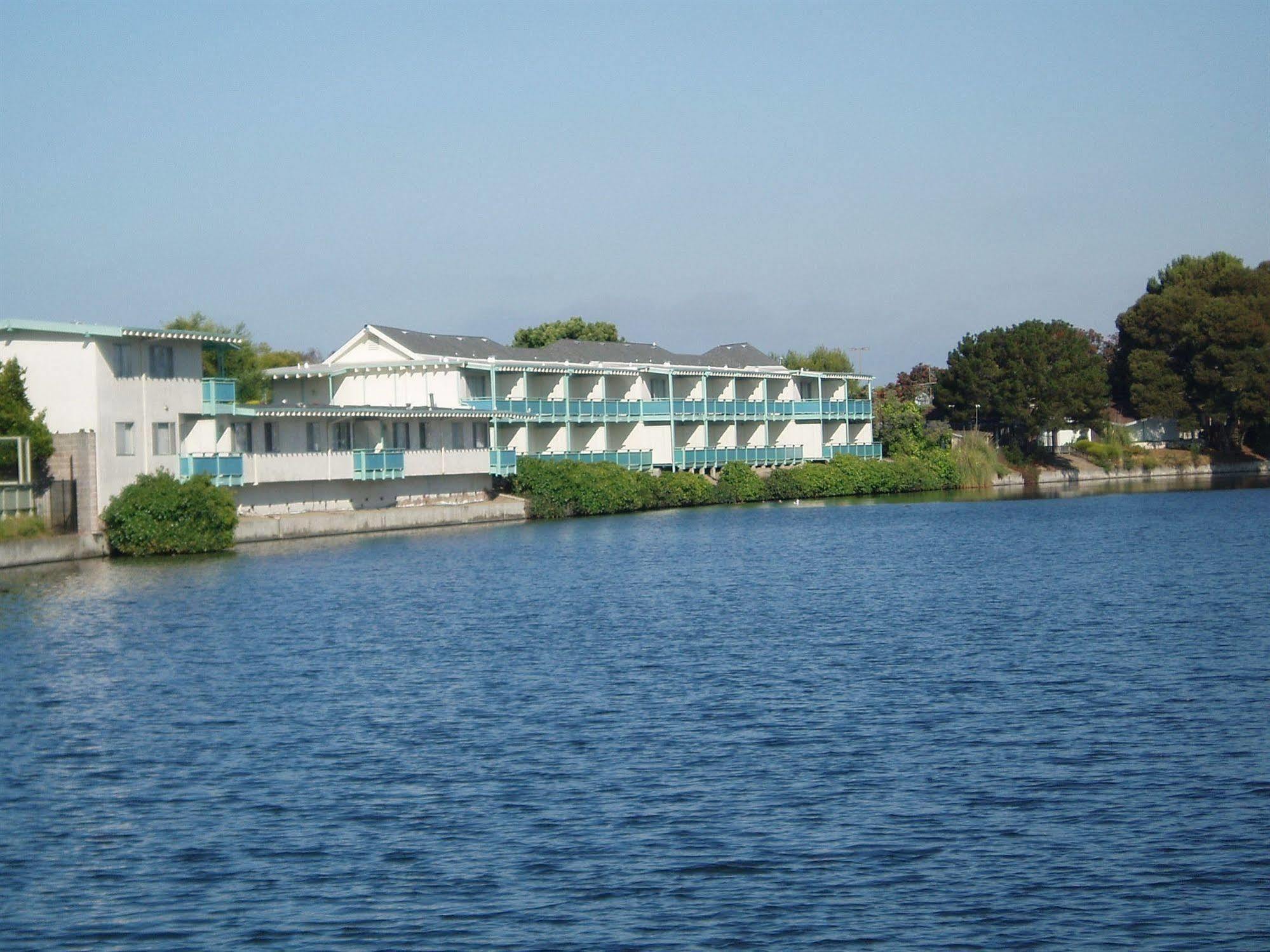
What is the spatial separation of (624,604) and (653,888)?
22.7 m

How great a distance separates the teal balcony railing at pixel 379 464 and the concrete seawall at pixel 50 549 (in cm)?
1613

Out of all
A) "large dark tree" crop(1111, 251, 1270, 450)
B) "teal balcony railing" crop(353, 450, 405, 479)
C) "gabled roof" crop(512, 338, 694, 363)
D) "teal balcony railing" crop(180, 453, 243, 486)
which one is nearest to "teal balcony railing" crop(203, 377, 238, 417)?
"teal balcony railing" crop(180, 453, 243, 486)

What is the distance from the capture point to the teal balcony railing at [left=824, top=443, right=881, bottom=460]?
4176 inches

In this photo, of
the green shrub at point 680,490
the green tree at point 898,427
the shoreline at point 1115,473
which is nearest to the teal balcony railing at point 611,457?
the green shrub at point 680,490

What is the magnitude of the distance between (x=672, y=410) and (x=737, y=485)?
6.05 metres

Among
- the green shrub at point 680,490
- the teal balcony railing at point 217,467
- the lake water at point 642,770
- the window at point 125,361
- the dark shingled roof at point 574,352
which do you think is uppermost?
the dark shingled roof at point 574,352

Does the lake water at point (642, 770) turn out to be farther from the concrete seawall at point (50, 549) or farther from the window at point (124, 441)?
the window at point (124, 441)

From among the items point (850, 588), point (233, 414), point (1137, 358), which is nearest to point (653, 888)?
point (850, 588)

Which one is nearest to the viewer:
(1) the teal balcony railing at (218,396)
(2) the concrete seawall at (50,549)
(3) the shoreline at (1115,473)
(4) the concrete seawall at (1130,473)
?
(2) the concrete seawall at (50,549)

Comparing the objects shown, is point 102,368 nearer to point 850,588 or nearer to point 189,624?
point 189,624

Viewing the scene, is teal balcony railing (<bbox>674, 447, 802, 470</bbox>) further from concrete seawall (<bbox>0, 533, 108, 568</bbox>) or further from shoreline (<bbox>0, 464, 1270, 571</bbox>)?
concrete seawall (<bbox>0, 533, 108, 568</bbox>)

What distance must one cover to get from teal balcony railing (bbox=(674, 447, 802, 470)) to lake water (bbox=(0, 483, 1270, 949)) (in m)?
54.1

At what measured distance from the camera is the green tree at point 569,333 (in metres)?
122

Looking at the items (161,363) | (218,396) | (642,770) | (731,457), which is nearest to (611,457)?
(731,457)
